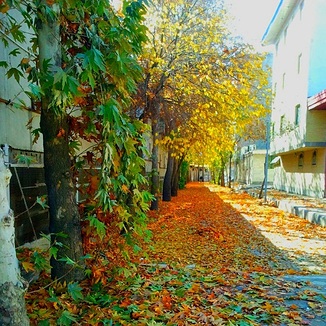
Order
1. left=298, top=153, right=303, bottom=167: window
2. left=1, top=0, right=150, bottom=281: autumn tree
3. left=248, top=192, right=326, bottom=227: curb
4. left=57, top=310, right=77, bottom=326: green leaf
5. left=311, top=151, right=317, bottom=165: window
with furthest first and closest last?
left=298, top=153, right=303, bottom=167: window, left=311, top=151, right=317, bottom=165: window, left=248, top=192, right=326, bottom=227: curb, left=1, top=0, right=150, bottom=281: autumn tree, left=57, top=310, right=77, bottom=326: green leaf

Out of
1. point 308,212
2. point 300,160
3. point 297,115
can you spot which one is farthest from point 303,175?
point 308,212

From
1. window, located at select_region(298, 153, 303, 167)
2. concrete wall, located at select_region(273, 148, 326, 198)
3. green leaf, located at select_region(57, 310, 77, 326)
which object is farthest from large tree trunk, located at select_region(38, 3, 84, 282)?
window, located at select_region(298, 153, 303, 167)

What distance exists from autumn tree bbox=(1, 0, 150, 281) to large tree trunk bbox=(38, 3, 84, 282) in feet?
0.03

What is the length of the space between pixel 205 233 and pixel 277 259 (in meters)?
2.36

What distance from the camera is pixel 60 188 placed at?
11.0 ft

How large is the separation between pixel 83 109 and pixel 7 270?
1.81 m

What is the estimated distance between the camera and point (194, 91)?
9094 mm

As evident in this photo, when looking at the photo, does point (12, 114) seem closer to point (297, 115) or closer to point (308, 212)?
point (308, 212)

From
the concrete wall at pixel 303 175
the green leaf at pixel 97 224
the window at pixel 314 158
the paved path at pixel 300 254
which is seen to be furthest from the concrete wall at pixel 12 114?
the window at pixel 314 158

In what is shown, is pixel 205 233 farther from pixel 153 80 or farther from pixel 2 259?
pixel 2 259

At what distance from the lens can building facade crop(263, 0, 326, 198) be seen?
46.6 feet

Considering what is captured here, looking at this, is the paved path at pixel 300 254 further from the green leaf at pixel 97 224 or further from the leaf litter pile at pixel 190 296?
the green leaf at pixel 97 224

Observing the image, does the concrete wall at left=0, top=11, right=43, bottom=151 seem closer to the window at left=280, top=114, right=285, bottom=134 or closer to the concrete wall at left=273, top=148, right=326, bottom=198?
the concrete wall at left=273, top=148, right=326, bottom=198

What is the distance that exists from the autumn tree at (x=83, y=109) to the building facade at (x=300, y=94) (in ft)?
37.5
